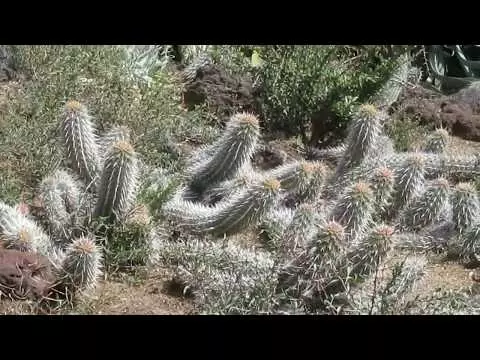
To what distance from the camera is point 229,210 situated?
4.03 meters

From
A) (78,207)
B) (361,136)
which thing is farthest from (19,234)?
(361,136)

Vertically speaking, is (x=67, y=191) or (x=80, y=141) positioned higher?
(x=80, y=141)

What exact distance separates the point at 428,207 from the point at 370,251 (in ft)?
4.55

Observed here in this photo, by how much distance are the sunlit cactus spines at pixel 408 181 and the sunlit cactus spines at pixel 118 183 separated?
170cm

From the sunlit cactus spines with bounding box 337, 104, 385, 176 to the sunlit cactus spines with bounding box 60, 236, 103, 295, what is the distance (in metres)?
2.13

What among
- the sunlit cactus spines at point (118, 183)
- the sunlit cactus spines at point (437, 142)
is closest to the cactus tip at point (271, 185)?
the sunlit cactus spines at point (118, 183)

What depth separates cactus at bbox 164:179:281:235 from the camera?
12.5 feet

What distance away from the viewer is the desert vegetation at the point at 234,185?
3.40 m

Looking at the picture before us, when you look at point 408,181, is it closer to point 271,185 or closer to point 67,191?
point 271,185

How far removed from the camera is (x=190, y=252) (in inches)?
151
